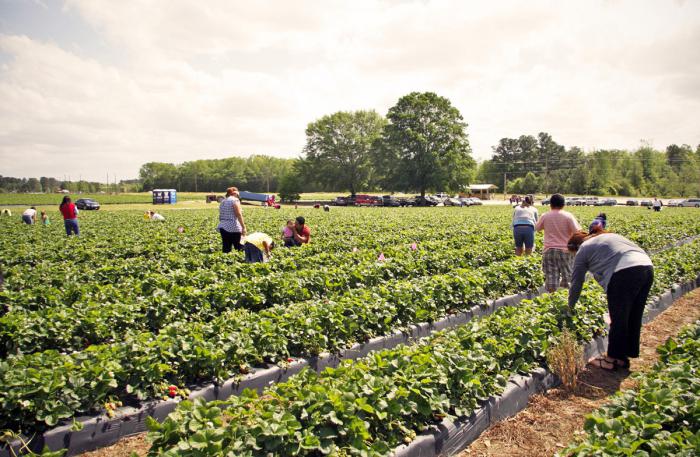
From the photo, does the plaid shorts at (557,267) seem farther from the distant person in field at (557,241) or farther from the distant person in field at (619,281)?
the distant person in field at (619,281)

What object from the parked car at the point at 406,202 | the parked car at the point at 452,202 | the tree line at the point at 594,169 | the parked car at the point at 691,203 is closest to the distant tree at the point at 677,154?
the tree line at the point at 594,169

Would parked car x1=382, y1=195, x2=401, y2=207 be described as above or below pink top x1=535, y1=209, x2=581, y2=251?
above

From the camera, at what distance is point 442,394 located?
12.2 feet

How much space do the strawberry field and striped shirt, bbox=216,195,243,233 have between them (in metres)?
1.70

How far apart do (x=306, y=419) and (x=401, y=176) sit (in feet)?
187

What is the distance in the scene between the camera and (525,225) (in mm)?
10656

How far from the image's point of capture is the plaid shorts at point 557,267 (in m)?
7.71

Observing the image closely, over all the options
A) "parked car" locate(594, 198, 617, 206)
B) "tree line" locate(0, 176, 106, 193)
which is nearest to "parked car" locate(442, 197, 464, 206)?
"parked car" locate(594, 198, 617, 206)

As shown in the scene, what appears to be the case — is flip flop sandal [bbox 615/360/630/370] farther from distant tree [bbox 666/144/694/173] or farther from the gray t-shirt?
distant tree [bbox 666/144/694/173]

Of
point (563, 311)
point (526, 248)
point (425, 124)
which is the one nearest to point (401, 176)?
point (425, 124)

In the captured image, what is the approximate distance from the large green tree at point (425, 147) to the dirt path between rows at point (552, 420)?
5294 centimetres

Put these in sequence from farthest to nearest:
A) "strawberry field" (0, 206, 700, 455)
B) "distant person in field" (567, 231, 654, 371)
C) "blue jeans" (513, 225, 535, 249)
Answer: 1. "blue jeans" (513, 225, 535, 249)
2. "distant person in field" (567, 231, 654, 371)
3. "strawberry field" (0, 206, 700, 455)

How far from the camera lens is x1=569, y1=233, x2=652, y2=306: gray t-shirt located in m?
4.82

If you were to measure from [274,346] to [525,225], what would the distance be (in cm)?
799
